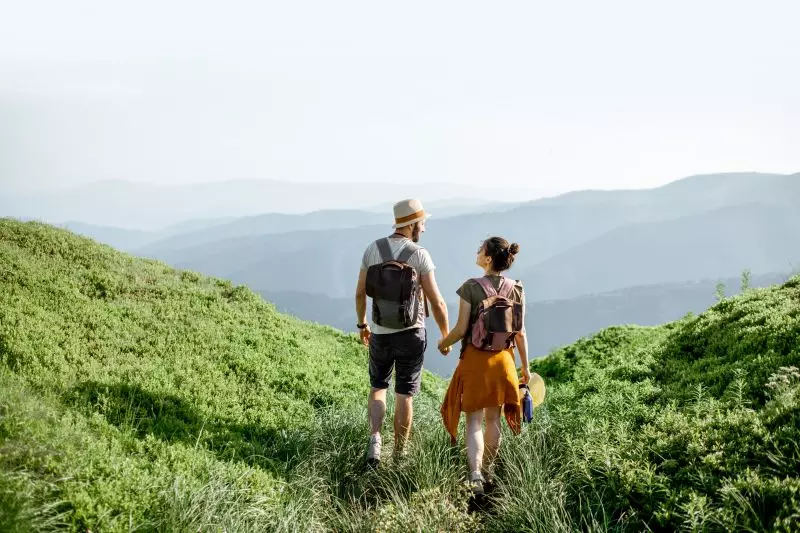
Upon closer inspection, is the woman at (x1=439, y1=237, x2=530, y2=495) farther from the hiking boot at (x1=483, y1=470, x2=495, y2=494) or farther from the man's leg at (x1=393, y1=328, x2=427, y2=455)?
the man's leg at (x1=393, y1=328, x2=427, y2=455)

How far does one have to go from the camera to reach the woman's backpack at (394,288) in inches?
227

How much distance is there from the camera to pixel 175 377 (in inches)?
298

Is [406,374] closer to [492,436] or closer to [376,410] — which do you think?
[376,410]

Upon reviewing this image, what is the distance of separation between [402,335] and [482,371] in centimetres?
95

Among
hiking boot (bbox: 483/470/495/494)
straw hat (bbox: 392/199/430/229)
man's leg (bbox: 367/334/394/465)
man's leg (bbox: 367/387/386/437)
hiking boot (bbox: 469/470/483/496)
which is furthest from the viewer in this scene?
man's leg (bbox: 367/387/386/437)

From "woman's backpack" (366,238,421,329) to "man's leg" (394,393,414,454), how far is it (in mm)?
891

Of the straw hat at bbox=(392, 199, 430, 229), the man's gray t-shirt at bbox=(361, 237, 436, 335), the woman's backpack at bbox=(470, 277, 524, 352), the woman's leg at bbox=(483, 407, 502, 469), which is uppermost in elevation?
the straw hat at bbox=(392, 199, 430, 229)

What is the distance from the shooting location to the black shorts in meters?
6.03

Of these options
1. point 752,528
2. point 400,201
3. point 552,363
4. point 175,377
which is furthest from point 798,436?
point 552,363

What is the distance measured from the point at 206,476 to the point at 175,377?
2634 millimetres

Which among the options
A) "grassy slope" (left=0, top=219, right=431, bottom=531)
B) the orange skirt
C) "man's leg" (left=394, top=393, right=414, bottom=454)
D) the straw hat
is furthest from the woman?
"grassy slope" (left=0, top=219, right=431, bottom=531)

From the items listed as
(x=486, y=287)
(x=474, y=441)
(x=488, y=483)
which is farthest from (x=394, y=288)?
(x=488, y=483)

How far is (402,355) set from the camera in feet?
19.8

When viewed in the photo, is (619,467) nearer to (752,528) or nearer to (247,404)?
(752,528)
